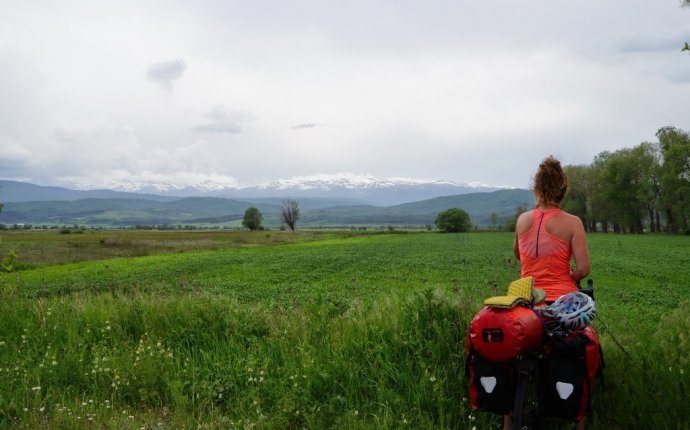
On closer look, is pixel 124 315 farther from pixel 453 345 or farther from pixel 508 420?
pixel 508 420

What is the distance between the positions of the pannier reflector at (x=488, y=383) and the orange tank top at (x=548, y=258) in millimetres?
1156

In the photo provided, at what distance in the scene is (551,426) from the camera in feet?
14.3

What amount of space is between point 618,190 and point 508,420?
8762cm

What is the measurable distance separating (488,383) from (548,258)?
1464mm

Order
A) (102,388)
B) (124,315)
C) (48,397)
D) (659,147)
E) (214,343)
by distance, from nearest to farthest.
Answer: (48,397) → (102,388) → (214,343) → (124,315) → (659,147)

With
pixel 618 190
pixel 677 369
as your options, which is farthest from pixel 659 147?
pixel 677 369

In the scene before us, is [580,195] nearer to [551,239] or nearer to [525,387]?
[551,239]

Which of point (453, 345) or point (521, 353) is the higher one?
point (521, 353)

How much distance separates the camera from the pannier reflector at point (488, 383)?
12.4 feet

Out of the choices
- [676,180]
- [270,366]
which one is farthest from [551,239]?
[676,180]

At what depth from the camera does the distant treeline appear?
6406 cm

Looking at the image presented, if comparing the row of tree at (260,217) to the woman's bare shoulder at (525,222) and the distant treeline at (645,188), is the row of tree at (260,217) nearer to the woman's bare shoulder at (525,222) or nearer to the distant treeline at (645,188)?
the distant treeline at (645,188)

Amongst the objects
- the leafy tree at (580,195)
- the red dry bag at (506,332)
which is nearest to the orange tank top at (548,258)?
the red dry bag at (506,332)

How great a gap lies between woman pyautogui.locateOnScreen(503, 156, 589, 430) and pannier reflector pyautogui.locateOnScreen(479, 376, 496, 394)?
3.71ft
